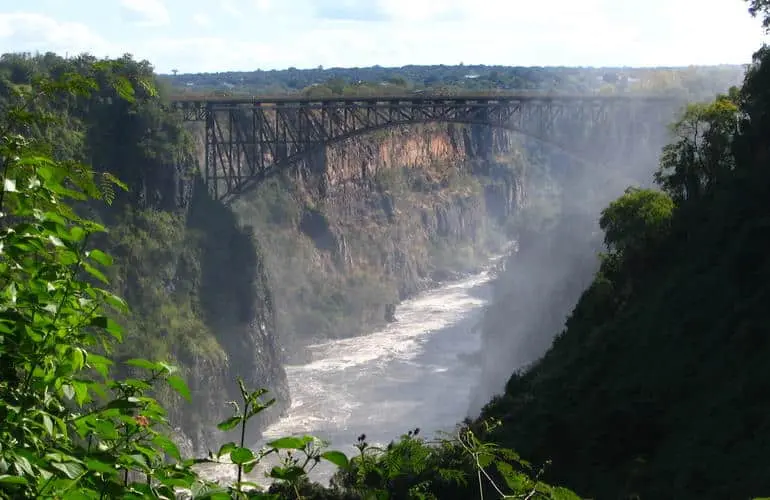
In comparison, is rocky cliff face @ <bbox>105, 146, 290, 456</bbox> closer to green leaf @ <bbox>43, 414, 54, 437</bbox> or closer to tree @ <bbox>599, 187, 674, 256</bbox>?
tree @ <bbox>599, 187, 674, 256</bbox>

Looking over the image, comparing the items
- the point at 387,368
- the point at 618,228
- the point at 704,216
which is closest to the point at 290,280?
the point at 387,368

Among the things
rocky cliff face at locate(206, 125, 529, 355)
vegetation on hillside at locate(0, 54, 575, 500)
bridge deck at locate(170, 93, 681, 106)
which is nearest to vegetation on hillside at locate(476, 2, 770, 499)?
vegetation on hillside at locate(0, 54, 575, 500)

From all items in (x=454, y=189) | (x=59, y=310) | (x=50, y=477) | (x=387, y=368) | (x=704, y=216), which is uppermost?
(x=59, y=310)

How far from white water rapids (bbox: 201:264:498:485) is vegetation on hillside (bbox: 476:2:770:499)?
74.7ft

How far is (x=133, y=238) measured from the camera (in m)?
62.8

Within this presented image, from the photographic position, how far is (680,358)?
2339 centimetres

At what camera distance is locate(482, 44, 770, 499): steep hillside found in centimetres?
1925

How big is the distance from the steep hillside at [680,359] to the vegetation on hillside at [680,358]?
0.04m

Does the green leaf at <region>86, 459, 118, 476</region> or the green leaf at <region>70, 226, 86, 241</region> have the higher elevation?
the green leaf at <region>70, 226, 86, 241</region>

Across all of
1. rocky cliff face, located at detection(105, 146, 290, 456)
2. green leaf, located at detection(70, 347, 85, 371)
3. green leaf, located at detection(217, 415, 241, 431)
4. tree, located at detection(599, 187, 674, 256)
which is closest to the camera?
green leaf, located at detection(217, 415, 241, 431)

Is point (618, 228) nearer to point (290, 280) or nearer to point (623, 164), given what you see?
point (623, 164)

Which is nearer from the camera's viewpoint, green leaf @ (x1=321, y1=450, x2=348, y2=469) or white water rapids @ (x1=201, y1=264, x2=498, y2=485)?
green leaf @ (x1=321, y1=450, x2=348, y2=469)

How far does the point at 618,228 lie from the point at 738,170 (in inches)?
322

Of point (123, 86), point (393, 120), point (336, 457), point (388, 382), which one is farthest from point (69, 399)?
point (388, 382)
